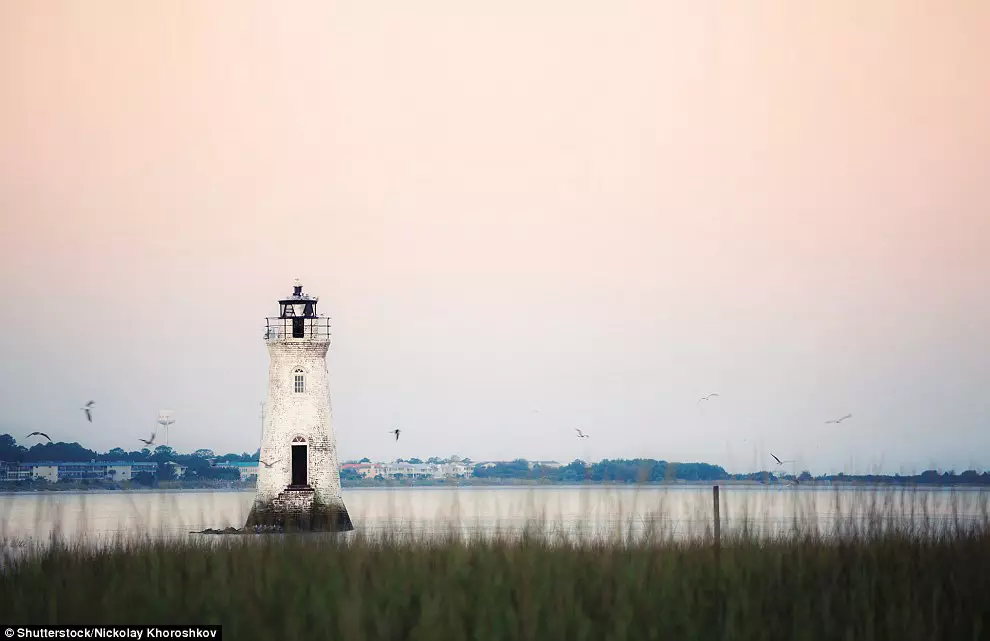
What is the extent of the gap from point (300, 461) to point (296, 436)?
2.17 ft

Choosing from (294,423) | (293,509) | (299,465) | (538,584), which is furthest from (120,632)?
(299,465)

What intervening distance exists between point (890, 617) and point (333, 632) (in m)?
4.44

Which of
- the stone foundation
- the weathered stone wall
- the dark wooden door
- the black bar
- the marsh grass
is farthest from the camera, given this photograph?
the dark wooden door

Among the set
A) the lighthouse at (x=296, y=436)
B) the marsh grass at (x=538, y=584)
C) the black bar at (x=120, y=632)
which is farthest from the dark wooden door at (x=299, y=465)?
the black bar at (x=120, y=632)

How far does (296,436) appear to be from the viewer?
27.7 metres

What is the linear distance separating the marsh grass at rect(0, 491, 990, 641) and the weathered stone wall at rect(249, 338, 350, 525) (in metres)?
15.0

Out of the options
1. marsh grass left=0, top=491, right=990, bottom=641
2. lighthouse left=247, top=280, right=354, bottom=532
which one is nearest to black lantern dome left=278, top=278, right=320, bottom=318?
lighthouse left=247, top=280, right=354, bottom=532

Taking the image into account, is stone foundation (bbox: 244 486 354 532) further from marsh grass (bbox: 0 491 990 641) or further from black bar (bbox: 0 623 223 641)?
black bar (bbox: 0 623 223 641)

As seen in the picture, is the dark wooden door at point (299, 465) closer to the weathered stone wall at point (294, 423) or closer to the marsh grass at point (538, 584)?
the weathered stone wall at point (294, 423)

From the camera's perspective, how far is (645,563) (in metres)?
10.2

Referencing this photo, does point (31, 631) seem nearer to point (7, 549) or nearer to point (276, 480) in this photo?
point (7, 549)

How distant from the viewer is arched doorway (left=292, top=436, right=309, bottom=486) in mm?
27750

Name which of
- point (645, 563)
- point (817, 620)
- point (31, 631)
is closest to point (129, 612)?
point (31, 631)

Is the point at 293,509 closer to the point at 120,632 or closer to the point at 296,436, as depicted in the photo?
the point at 296,436
